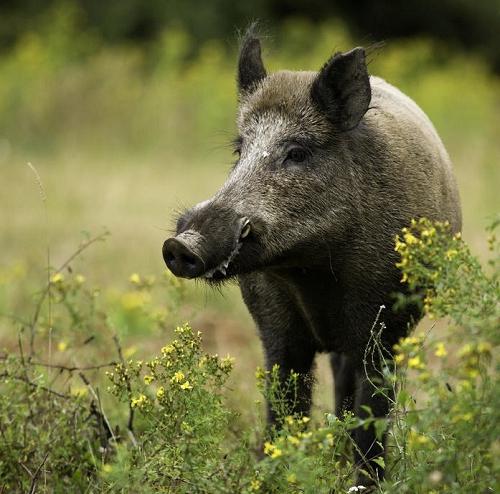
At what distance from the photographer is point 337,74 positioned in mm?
4465

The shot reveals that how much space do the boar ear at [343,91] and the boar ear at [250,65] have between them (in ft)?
1.49

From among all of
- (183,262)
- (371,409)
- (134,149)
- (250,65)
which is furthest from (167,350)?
(134,149)

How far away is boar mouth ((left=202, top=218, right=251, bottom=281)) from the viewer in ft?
13.0

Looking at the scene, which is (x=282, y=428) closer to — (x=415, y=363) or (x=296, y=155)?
(x=415, y=363)

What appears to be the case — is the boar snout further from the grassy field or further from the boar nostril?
the grassy field

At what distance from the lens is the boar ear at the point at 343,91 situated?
4426 mm

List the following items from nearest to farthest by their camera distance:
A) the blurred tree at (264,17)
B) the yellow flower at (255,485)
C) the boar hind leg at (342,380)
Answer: the yellow flower at (255,485) < the boar hind leg at (342,380) < the blurred tree at (264,17)

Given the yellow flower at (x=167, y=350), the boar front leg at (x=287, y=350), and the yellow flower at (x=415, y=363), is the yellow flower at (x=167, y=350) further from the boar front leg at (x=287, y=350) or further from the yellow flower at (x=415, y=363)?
the boar front leg at (x=287, y=350)

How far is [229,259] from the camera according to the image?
13.1 ft

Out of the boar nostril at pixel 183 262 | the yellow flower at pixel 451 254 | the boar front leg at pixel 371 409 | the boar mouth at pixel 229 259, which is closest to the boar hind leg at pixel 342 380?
the boar front leg at pixel 371 409

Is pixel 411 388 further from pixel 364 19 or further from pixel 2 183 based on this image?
pixel 364 19

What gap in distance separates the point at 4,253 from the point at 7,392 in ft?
18.0

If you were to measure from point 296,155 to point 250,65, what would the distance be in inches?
24.9

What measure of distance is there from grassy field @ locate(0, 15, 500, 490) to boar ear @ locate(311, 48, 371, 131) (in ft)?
7.82
